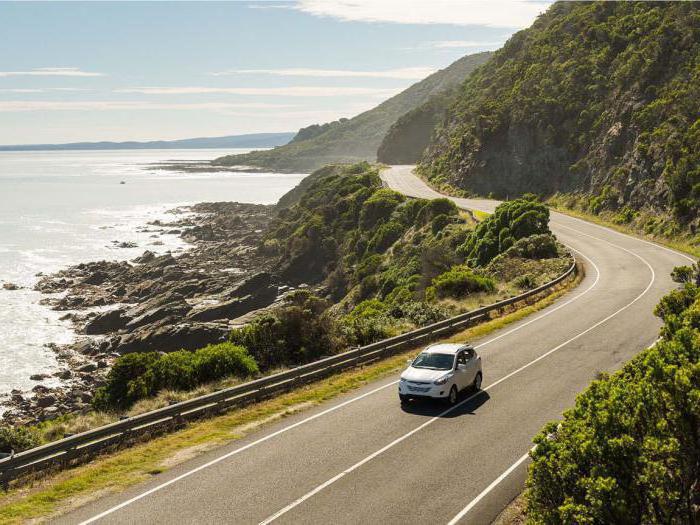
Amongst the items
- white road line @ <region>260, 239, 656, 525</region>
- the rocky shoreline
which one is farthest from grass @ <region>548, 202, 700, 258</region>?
the rocky shoreline

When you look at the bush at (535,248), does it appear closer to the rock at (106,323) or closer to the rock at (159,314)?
the rock at (159,314)

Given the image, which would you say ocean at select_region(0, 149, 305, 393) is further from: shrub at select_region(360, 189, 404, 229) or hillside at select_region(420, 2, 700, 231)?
hillside at select_region(420, 2, 700, 231)

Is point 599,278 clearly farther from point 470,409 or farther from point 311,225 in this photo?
point 311,225

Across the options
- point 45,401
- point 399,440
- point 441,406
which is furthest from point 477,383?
point 45,401

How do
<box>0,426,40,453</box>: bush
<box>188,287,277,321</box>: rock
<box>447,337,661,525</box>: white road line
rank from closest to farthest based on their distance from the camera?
1. <box>447,337,661,525</box>: white road line
2. <box>0,426,40,453</box>: bush
3. <box>188,287,277,321</box>: rock

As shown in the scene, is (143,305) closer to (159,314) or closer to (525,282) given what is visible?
(159,314)

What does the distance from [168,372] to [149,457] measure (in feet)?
24.2

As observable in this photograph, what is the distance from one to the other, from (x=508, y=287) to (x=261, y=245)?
202 ft

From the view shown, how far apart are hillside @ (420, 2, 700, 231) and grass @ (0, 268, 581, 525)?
42375mm

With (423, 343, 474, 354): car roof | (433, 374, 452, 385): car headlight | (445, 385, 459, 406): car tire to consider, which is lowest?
(445, 385, 459, 406): car tire

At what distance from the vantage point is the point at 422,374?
1795cm

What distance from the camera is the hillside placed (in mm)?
57000

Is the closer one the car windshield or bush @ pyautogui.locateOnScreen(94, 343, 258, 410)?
the car windshield

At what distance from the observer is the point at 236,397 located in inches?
714
